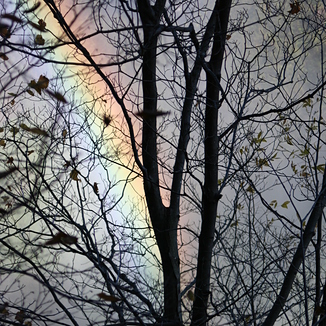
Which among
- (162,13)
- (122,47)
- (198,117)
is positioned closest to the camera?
(122,47)

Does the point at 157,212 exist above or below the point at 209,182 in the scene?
below

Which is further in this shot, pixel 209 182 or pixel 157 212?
pixel 157 212

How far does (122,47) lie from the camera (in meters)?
2.78

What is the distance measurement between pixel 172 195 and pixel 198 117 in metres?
0.78

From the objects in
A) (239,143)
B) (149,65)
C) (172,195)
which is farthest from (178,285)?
(149,65)

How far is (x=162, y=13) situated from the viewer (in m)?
3.21

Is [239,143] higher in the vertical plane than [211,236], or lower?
higher

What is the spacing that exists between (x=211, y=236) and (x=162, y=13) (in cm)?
197

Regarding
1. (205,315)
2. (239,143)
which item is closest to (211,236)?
(205,315)

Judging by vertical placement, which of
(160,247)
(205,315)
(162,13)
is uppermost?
(162,13)

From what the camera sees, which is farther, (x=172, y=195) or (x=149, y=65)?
(x=172, y=195)

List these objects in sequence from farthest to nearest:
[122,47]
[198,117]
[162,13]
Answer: [198,117] → [162,13] → [122,47]

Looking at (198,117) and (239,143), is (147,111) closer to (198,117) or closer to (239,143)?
(198,117)

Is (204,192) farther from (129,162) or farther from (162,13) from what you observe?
(162,13)
